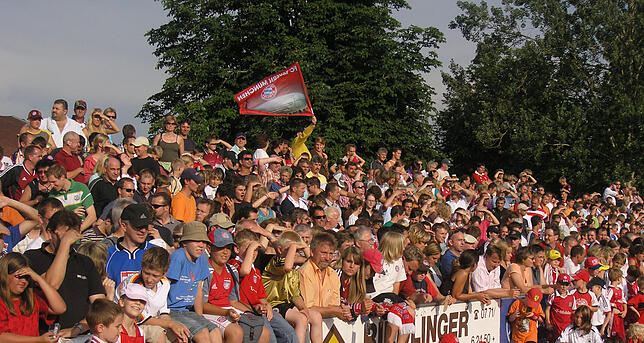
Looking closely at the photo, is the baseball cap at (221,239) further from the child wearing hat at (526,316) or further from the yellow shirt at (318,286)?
the child wearing hat at (526,316)

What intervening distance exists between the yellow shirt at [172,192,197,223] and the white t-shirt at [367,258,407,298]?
259 centimetres

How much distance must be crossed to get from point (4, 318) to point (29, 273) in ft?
1.25

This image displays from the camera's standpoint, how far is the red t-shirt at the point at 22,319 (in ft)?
17.6

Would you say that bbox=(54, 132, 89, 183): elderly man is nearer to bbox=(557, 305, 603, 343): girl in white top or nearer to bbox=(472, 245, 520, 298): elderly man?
bbox=(472, 245, 520, 298): elderly man

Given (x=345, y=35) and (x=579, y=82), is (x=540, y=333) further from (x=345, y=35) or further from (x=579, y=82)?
(x=579, y=82)

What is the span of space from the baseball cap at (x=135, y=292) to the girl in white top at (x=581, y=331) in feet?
24.8

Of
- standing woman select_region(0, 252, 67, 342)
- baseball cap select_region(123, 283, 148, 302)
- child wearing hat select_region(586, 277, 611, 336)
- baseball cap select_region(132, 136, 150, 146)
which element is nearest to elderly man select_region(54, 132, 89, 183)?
baseball cap select_region(132, 136, 150, 146)

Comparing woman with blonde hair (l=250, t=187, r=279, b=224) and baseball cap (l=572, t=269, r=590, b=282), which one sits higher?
woman with blonde hair (l=250, t=187, r=279, b=224)

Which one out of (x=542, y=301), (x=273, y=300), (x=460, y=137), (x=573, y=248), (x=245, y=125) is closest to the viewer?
(x=273, y=300)

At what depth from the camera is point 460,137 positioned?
137ft

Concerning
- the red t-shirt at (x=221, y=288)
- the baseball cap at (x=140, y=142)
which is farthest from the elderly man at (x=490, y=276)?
the baseball cap at (x=140, y=142)

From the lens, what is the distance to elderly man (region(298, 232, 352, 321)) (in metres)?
7.82

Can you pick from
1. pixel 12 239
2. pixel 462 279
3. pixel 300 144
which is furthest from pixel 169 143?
pixel 12 239

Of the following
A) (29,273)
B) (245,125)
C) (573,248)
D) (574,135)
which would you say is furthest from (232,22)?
(29,273)
